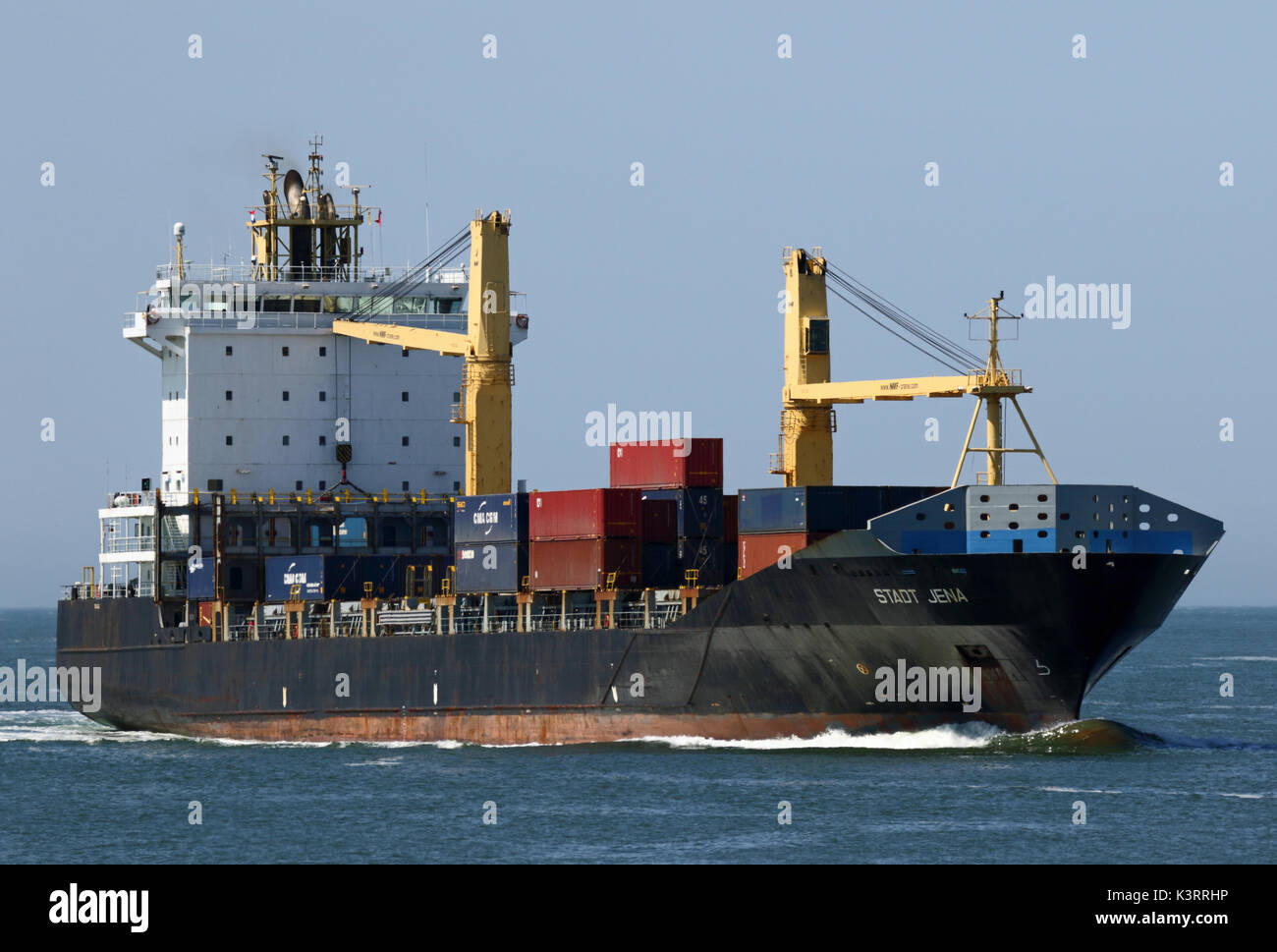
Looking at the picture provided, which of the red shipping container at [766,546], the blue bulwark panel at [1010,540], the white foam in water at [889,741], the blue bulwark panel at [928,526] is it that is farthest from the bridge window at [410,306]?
the blue bulwark panel at [1010,540]

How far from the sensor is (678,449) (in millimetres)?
46219

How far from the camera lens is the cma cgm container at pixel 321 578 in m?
53.1

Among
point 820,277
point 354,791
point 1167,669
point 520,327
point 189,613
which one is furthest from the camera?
point 1167,669

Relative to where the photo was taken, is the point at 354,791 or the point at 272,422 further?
the point at 272,422

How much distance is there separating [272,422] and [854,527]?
2216 cm

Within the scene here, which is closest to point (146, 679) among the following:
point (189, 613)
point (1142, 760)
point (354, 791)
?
point (189, 613)

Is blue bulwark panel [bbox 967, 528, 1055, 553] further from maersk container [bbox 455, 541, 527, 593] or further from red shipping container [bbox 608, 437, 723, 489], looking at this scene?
maersk container [bbox 455, 541, 527, 593]

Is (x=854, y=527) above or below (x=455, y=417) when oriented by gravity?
below

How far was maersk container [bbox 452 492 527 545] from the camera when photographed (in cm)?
4797

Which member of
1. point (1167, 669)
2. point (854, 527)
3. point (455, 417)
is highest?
point (455, 417)

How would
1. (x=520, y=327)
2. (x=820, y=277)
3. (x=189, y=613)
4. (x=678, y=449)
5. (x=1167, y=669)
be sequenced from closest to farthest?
(x=678, y=449) < (x=820, y=277) < (x=189, y=613) < (x=520, y=327) < (x=1167, y=669)

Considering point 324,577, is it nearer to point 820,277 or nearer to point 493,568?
point 493,568

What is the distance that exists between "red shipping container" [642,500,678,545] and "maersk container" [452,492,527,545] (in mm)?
3275

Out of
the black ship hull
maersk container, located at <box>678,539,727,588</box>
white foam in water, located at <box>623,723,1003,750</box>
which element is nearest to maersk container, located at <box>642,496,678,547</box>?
maersk container, located at <box>678,539,727,588</box>
